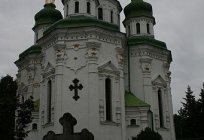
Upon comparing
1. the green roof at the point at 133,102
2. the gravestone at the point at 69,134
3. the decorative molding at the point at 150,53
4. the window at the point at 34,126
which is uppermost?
the decorative molding at the point at 150,53

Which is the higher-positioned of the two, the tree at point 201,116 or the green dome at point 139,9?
the green dome at point 139,9

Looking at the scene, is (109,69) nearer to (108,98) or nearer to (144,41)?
(108,98)

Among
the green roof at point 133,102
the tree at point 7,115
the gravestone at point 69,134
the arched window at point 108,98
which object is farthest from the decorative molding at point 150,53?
the gravestone at point 69,134

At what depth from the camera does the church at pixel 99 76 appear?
21.8m

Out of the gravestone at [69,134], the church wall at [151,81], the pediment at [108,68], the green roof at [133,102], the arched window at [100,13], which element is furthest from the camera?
the arched window at [100,13]

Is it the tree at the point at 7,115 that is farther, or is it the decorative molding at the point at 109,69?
the decorative molding at the point at 109,69

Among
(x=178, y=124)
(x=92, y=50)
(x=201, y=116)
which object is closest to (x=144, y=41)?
(x=92, y=50)

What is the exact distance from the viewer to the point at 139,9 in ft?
96.1

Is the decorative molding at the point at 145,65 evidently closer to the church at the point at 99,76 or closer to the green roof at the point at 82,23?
the church at the point at 99,76

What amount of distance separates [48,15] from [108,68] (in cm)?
940

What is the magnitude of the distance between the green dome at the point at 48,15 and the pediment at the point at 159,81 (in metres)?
9.45

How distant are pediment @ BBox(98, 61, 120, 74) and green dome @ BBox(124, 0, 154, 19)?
746 cm

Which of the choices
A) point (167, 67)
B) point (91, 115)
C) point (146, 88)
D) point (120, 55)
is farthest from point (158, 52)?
point (91, 115)

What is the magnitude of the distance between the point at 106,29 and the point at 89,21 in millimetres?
1203
